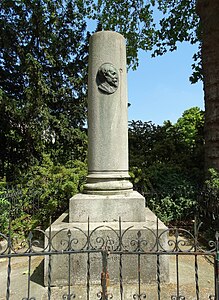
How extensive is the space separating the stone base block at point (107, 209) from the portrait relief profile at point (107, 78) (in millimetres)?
1733

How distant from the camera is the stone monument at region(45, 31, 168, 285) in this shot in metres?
3.82

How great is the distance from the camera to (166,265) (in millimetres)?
3439

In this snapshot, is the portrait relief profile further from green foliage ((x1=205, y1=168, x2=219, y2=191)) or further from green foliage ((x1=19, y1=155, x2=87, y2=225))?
green foliage ((x1=205, y1=168, x2=219, y2=191))

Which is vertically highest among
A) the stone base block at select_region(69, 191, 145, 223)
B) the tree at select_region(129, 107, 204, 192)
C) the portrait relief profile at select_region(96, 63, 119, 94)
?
the portrait relief profile at select_region(96, 63, 119, 94)

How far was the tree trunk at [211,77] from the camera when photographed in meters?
7.36

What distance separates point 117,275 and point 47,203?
3.83 m

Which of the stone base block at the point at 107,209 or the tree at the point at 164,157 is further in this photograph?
the tree at the point at 164,157

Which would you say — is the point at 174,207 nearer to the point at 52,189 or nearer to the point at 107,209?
the point at 52,189

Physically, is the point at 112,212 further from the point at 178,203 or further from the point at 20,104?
the point at 20,104

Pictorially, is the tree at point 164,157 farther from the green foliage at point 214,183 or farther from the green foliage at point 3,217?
the green foliage at point 3,217

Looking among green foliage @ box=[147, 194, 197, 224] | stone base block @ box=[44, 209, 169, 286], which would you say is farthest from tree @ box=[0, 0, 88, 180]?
stone base block @ box=[44, 209, 169, 286]

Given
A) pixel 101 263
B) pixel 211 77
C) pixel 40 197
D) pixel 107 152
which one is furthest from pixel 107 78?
pixel 211 77

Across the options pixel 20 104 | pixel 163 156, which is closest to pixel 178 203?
pixel 163 156

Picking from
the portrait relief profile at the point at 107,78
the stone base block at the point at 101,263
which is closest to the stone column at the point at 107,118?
the portrait relief profile at the point at 107,78
